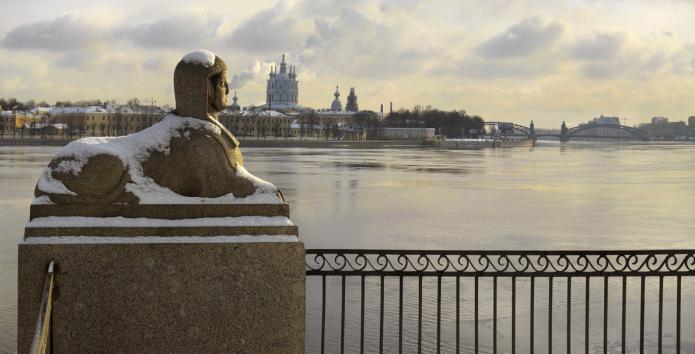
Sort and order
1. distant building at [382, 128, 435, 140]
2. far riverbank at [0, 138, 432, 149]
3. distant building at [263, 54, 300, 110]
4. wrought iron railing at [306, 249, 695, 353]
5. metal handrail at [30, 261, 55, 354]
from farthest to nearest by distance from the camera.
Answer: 1. distant building at [263, 54, 300, 110]
2. distant building at [382, 128, 435, 140]
3. far riverbank at [0, 138, 432, 149]
4. wrought iron railing at [306, 249, 695, 353]
5. metal handrail at [30, 261, 55, 354]

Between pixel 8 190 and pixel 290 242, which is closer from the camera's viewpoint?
pixel 290 242

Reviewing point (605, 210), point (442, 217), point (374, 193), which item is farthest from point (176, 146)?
point (374, 193)

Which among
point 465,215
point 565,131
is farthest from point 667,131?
point 465,215

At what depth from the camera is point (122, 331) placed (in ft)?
12.0

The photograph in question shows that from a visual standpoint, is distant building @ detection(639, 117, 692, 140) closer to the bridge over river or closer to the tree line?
the bridge over river

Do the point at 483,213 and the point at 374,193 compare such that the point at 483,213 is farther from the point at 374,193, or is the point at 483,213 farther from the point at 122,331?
the point at 122,331

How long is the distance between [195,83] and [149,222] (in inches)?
26.5

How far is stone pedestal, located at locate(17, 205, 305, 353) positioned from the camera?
3582 millimetres

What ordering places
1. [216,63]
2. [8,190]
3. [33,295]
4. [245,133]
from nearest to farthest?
[33,295]
[216,63]
[8,190]
[245,133]

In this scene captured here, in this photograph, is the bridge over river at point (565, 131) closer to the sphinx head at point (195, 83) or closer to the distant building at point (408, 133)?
the distant building at point (408, 133)

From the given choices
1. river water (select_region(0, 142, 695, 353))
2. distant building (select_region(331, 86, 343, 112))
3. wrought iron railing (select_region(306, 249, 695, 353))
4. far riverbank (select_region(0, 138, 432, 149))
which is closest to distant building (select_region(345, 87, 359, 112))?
distant building (select_region(331, 86, 343, 112))

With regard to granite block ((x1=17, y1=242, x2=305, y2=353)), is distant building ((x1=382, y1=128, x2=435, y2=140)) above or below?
above

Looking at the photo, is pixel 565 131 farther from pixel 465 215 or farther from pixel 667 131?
pixel 465 215

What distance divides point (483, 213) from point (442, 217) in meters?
1.13
